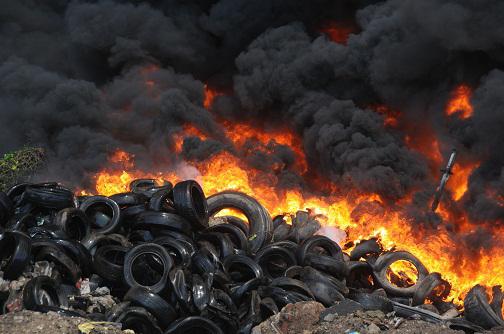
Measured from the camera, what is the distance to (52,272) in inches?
417

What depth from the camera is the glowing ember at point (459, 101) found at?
1714cm

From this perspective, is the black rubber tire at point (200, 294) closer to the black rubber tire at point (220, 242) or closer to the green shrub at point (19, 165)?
the black rubber tire at point (220, 242)

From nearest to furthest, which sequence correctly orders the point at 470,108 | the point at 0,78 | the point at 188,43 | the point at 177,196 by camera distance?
the point at 177,196, the point at 470,108, the point at 0,78, the point at 188,43

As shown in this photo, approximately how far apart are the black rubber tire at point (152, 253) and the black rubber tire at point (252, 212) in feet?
9.04

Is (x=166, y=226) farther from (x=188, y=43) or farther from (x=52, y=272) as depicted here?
(x=188, y=43)

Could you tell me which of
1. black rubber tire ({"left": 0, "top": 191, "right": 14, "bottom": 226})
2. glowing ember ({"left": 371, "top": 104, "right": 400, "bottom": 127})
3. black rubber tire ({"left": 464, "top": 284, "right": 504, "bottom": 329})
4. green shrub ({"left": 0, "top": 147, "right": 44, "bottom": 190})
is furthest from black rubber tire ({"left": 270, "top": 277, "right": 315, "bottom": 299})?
green shrub ({"left": 0, "top": 147, "right": 44, "bottom": 190})

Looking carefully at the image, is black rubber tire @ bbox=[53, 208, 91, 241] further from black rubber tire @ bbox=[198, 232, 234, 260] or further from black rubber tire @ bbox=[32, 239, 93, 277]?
black rubber tire @ bbox=[198, 232, 234, 260]

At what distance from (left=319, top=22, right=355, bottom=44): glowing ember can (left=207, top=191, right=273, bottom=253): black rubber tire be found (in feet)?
37.9

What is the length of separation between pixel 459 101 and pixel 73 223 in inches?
491

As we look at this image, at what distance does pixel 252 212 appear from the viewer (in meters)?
14.2

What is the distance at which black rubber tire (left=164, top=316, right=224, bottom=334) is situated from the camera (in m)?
9.62

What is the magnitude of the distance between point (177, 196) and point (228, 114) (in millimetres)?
9589

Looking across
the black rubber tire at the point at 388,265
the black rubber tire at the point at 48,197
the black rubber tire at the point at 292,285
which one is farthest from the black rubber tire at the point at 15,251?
the black rubber tire at the point at 388,265

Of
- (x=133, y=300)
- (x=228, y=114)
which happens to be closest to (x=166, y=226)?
(x=133, y=300)
